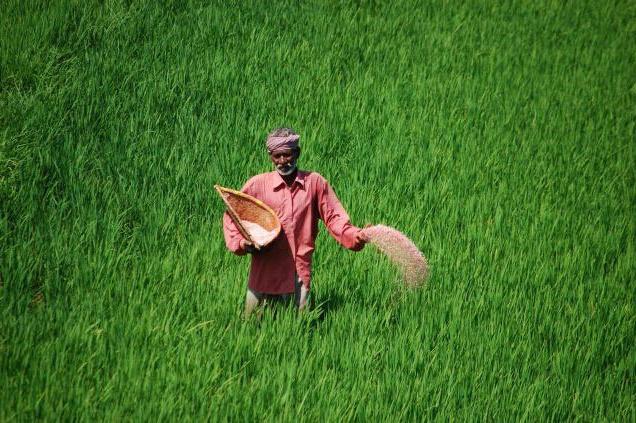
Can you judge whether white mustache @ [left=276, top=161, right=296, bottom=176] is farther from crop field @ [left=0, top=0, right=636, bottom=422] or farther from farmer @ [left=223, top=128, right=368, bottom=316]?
crop field @ [left=0, top=0, right=636, bottom=422]

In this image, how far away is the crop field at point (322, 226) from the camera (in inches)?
111

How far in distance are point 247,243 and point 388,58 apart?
4.69 metres

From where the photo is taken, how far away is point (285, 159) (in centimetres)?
293

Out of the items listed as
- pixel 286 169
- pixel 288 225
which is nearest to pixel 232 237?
pixel 288 225

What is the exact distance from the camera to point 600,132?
6.43 metres

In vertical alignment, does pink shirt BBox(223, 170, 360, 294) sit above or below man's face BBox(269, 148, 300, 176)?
below

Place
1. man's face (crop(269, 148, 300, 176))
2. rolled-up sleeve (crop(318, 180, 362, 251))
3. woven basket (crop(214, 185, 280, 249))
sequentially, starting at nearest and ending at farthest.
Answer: woven basket (crop(214, 185, 280, 249)) → man's face (crop(269, 148, 300, 176)) → rolled-up sleeve (crop(318, 180, 362, 251))

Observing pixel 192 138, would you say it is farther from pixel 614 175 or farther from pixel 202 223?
pixel 614 175

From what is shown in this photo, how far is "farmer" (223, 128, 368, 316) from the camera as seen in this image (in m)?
2.92

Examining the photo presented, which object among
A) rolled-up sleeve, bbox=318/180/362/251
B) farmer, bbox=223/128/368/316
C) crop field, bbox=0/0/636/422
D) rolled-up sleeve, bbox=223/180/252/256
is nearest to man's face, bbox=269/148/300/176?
farmer, bbox=223/128/368/316

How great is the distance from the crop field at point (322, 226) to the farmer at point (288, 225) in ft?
0.52

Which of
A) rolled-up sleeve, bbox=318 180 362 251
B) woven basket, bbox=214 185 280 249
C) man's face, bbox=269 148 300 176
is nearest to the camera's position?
woven basket, bbox=214 185 280 249

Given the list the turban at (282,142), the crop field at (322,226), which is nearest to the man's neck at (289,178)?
the turban at (282,142)

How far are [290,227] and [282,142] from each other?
38 cm
